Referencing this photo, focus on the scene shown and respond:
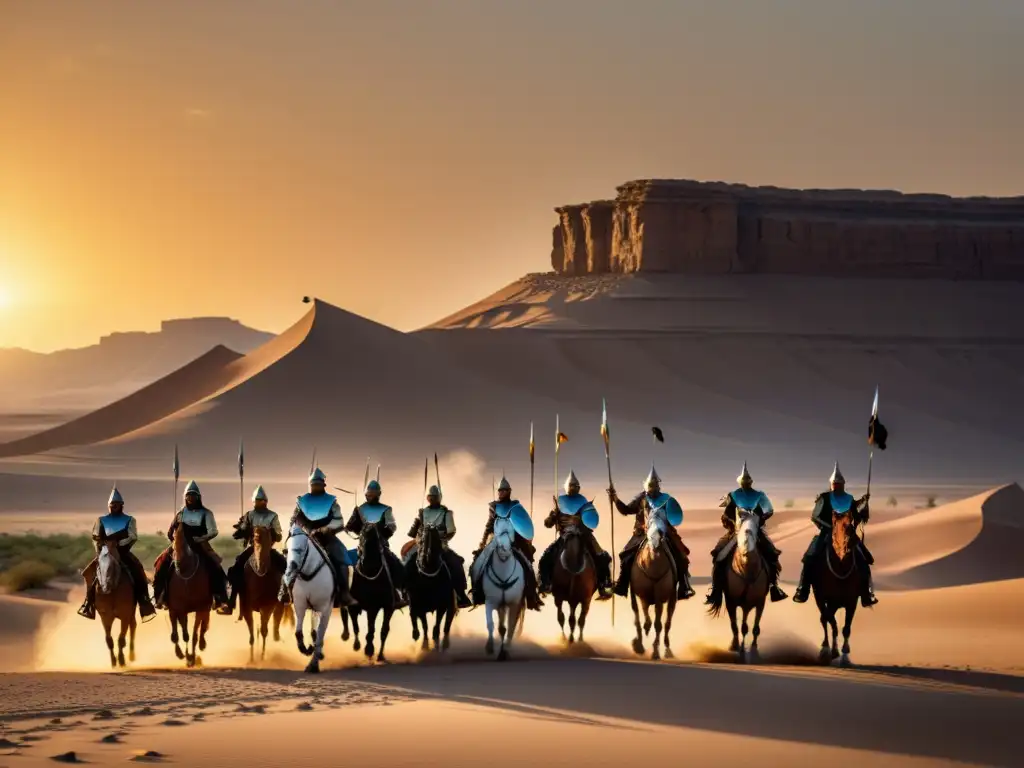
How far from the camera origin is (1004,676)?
2334cm

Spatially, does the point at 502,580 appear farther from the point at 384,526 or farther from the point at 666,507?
the point at 666,507

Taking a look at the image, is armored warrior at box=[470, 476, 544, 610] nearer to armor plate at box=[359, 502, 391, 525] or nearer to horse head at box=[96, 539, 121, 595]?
armor plate at box=[359, 502, 391, 525]

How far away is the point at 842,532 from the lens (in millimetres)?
23766

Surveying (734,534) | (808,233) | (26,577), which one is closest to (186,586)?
(734,534)

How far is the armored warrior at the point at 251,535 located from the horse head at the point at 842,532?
252 inches

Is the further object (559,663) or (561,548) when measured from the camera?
(561,548)

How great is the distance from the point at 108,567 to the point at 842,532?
332 inches

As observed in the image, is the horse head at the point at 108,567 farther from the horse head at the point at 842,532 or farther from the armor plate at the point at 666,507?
the horse head at the point at 842,532

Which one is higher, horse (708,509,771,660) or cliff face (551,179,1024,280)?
cliff face (551,179,1024,280)

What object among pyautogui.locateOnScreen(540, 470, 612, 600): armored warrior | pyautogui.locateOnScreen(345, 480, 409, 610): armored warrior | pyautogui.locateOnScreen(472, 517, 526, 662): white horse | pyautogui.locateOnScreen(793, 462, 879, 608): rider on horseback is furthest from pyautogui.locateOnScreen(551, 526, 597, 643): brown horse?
pyautogui.locateOnScreen(793, 462, 879, 608): rider on horseback

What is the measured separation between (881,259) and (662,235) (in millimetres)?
17583

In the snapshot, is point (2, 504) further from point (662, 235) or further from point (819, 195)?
point (819, 195)

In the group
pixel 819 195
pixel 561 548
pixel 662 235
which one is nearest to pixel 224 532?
pixel 561 548

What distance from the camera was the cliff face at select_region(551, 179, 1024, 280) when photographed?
158 meters
